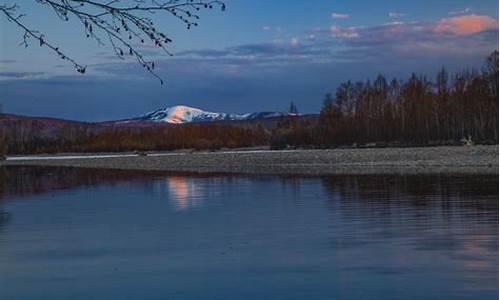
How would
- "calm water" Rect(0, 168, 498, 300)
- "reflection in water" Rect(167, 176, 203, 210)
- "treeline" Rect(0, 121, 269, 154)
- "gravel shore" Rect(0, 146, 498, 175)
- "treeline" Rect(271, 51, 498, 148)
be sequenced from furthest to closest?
"treeline" Rect(0, 121, 269, 154) → "treeline" Rect(271, 51, 498, 148) → "gravel shore" Rect(0, 146, 498, 175) → "reflection in water" Rect(167, 176, 203, 210) → "calm water" Rect(0, 168, 498, 300)

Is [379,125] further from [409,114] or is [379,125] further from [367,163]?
[367,163]

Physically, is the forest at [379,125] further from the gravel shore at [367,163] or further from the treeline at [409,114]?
the gravel shore at [367,163]

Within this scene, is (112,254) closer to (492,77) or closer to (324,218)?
(324,218)

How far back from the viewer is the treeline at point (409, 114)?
89188 mm

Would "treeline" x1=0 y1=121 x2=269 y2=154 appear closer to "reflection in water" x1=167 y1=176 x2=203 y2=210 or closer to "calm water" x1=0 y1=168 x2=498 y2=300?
"reflection in water" x1=167 y1=176 x2=203 y2=210

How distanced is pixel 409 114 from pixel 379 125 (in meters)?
5.58

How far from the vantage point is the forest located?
8981cm

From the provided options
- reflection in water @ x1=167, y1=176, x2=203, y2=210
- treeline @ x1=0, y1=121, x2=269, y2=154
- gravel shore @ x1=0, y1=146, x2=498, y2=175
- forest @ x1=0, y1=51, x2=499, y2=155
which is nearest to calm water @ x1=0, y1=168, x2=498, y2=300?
reflection in water @ x1=167, y1=176, x2=203, y2=210

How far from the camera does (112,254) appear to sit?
43.3 feet

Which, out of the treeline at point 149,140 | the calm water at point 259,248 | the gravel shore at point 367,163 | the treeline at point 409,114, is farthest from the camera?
the treeline at point 149,140

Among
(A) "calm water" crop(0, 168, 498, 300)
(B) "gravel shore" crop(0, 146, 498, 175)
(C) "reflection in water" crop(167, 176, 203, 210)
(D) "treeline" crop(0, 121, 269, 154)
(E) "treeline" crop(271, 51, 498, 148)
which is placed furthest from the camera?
(D) "treeline" crop(0, 121, 269, 154)

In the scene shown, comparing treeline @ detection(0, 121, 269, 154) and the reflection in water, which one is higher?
treeline @ detection(0, 121, 269, 154)

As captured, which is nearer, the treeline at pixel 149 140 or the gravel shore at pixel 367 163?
the gravel shore at pixel 367 163

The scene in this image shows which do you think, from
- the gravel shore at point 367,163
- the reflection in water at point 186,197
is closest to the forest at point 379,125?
the gravel shore at point 367,163
